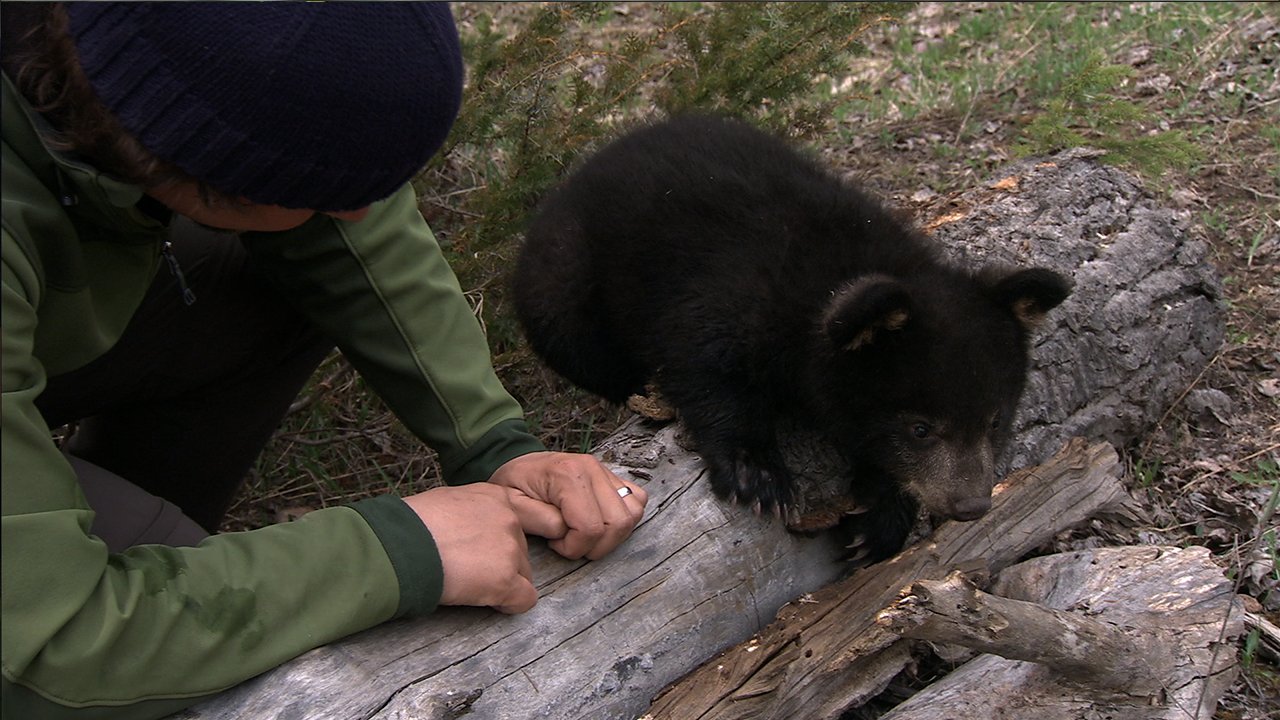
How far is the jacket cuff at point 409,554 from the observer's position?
7.38 ft

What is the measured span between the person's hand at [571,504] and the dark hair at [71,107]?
1.01m

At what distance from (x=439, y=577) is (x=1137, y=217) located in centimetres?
318

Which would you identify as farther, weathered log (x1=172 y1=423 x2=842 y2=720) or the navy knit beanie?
weathered log (x1=172 y1=423 x2=842 y2=720)

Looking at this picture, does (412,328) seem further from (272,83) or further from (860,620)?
(860,620)

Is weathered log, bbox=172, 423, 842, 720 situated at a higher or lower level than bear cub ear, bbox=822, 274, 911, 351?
lower

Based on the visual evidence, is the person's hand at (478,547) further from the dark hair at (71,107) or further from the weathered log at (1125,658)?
the weathered log at (1125,658)

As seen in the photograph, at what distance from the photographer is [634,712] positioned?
2.64 m

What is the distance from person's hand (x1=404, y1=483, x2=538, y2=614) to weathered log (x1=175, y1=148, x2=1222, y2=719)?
0.11 metres

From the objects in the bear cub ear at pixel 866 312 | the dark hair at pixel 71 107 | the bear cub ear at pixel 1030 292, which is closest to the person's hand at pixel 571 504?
the bear cub ear at pixel 866 312

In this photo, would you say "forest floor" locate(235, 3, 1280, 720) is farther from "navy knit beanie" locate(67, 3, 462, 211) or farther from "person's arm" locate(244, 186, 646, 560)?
"navy knit beanie" locate(67, 3, 462, 211)

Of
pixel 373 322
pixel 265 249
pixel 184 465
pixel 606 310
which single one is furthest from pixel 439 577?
A: pixel 606 310

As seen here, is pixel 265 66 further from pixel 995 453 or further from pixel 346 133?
pixel 995 453

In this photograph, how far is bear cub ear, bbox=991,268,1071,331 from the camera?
129 inches

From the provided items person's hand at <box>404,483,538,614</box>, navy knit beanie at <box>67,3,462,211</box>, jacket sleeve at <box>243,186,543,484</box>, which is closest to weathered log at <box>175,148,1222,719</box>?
person's hand at <box>404,483,538,614</box>
